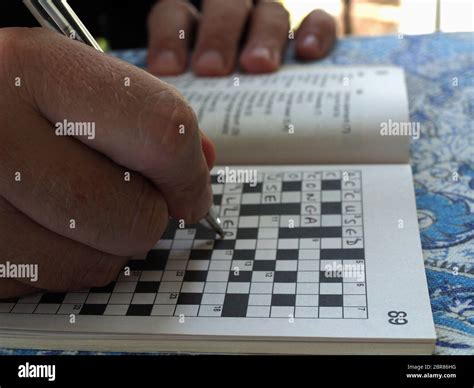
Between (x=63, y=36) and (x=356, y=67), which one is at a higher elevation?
(x=63, y=36)

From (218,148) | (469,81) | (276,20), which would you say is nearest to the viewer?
(218,148)

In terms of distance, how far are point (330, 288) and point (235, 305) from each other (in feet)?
0.25

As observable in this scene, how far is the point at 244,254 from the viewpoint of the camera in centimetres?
61

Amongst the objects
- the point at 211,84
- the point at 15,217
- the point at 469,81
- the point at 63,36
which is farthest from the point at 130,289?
the point at 469,81

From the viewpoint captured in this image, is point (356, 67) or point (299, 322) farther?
point (356, 67)

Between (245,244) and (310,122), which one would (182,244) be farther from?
(310,122)

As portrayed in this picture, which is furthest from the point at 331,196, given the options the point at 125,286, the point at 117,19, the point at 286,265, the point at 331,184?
the point at 117,19

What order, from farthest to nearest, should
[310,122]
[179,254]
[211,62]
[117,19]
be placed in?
→ [117,19]
[211,62]
[310,122]
[179,254]

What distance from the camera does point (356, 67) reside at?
0.95m

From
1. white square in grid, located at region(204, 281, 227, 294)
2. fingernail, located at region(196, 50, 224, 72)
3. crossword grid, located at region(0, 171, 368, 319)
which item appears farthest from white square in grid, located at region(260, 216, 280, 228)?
fingernail, located at region(196, 50, 224, 72)

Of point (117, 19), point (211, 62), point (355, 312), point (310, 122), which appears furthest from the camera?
point (117, 19)
